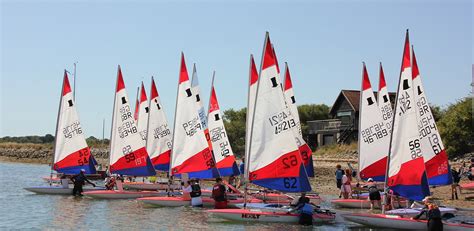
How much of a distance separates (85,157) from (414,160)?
59.8 ft

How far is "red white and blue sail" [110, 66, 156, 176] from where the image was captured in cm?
3294

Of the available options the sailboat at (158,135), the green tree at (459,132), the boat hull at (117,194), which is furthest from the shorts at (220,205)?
the green tree at (459,132)

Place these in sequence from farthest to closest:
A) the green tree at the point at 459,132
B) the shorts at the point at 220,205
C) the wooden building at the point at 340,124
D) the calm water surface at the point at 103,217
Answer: the wooden building at the point at 340,124 < the green tree at the point at 459,132 < the shorts at the point at 220,205 < the calm water surface at the point at 103,217

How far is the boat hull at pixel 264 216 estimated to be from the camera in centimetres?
2244

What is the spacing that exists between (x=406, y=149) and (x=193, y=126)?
1083cm

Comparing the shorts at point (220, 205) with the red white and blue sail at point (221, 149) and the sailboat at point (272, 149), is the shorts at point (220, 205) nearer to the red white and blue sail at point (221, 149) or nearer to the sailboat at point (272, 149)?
the sailboat at point (272, 149)

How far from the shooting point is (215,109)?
34.1 metres

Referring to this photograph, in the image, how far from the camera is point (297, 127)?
3453cm

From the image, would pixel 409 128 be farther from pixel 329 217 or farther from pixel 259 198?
pixel 259 198

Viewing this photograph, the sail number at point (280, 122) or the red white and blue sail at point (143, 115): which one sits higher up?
the red white and blue sail at point (143, 115)

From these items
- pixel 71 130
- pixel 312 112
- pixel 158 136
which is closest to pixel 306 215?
pixel 71 130

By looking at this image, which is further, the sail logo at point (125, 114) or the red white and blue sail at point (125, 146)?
the sail logo at point (125, 114)

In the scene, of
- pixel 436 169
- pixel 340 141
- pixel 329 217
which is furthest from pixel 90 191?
pixel 340 141

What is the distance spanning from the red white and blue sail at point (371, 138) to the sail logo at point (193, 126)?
746 centimetres
